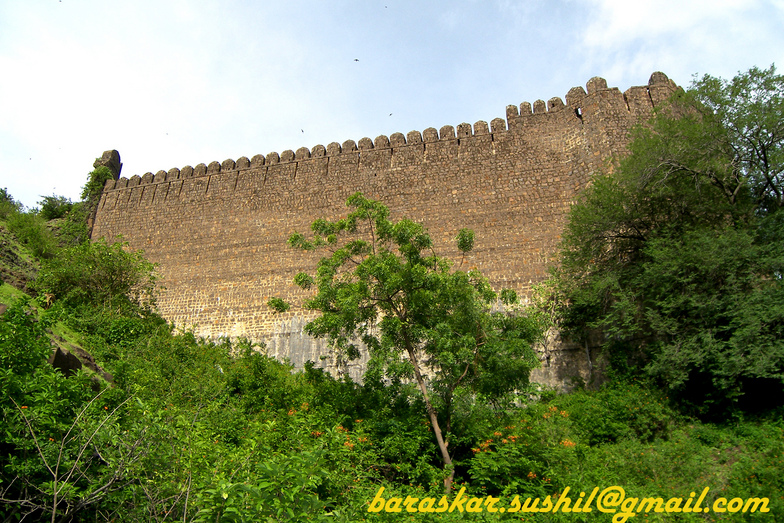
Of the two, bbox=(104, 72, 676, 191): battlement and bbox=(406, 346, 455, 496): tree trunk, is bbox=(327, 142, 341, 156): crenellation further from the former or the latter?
bbox=(406, 346, 455, 496): tree trunk

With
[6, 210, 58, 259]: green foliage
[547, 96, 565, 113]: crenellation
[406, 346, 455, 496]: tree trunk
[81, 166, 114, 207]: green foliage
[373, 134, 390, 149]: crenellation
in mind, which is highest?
[547, 96, 565, 113]: crenellation

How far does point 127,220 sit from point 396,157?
31.1ft

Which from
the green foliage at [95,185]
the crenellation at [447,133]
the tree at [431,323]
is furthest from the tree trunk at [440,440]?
the green foliage at [95,185]

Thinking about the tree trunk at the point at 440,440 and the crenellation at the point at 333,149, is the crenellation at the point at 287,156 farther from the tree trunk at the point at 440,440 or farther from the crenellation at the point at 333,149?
the tree trunk at the point at 440,440

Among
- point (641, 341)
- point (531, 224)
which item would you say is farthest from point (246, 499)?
point (531, 224)

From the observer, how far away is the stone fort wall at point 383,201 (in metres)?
14.5

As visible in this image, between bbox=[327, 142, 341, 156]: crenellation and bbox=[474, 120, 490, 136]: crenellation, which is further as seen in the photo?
bbox=[327, 142, 341, 156]: crenellation

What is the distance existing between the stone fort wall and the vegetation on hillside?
3.68ft

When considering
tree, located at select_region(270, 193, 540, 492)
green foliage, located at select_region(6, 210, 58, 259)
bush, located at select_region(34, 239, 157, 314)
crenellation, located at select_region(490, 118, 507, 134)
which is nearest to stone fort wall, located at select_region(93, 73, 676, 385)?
crenellation, located at select_region(490, 118, 507, 134)

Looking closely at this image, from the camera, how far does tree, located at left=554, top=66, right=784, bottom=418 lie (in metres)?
9.89

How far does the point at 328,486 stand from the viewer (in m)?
6.41

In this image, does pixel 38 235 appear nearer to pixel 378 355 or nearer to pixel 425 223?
pixel 425 223

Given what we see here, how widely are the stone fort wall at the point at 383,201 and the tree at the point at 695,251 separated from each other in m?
1.39

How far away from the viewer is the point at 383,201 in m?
16.1
